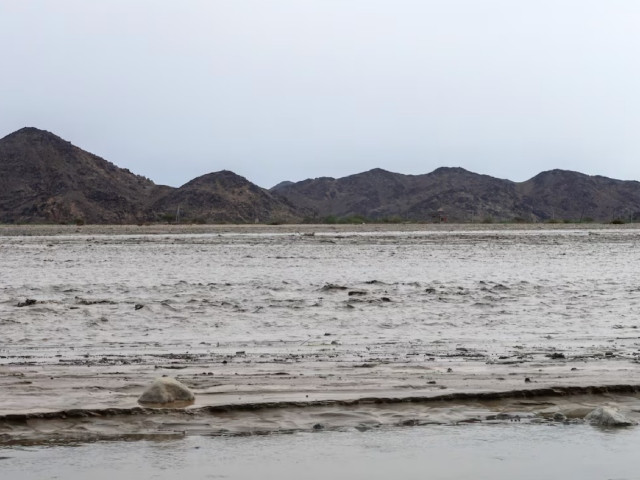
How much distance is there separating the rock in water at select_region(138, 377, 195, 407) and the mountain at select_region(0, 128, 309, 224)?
242 ft

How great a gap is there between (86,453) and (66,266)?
60.7 ft

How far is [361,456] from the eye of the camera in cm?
618

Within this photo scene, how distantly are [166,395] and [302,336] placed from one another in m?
4.19

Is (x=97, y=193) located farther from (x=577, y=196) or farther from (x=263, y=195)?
(x=577, y=196)

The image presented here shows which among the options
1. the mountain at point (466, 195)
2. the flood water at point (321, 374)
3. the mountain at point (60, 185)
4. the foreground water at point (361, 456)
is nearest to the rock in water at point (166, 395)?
the flood water at point (321, 374)

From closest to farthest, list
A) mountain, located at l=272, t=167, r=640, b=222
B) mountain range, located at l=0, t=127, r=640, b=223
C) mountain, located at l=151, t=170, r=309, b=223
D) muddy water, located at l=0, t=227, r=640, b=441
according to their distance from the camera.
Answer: muddy water, located at l=0, t=227, r=640, b=441, mountain range, located at l=0, t=127, r=640, b=223, mountain, located at l=151, t=170, r=309, b=223, mountain, located at l=272, t=167, r=640, b=222

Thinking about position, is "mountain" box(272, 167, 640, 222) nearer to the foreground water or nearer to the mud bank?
the mud bank

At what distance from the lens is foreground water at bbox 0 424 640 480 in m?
5.79

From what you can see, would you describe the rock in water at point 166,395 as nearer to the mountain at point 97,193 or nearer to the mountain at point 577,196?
the mountain at point 97,193

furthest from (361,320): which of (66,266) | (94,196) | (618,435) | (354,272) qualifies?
(94,196)

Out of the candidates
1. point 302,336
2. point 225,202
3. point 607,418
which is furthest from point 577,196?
point 607,418

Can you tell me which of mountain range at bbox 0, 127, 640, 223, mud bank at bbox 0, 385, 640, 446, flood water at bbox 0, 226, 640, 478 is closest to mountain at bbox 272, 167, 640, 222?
mountain range at bbox 0, 127, 640, 223

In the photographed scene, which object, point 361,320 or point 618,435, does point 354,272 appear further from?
point 618,435

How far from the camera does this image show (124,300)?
15.3 m
